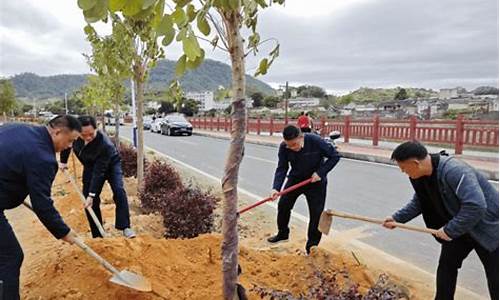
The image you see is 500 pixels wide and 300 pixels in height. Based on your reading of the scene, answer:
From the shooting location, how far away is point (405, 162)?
2.75 meters

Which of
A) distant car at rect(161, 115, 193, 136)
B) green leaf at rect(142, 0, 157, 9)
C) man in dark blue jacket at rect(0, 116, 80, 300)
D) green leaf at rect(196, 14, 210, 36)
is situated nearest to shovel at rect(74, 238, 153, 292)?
man in dark blue jacket at rect(0, 116, 80, 300)

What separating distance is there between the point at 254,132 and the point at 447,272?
25.6 metres

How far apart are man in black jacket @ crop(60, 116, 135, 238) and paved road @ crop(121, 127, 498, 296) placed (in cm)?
285

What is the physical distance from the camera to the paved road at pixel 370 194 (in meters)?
4.62

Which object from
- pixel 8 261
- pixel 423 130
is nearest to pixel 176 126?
pixel 423 130

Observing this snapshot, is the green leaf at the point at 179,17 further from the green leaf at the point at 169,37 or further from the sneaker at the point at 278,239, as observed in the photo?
the sneaker at the point at 278,239

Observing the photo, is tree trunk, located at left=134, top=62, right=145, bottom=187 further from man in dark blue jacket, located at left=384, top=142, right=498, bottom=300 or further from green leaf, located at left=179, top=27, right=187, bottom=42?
green leaf, located at left=179, top=27, right=187, bottom=42

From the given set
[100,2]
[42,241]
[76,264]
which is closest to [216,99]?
[100,2]

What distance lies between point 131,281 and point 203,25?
6.76 feet

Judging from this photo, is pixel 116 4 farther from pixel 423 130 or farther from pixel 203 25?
pixel 423 130

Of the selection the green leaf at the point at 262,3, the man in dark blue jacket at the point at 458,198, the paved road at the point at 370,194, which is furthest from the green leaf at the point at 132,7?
the paved road at the point at 370,194

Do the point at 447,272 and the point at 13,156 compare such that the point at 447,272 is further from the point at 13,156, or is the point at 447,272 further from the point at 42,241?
the point at 42,241

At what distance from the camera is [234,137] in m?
2.72

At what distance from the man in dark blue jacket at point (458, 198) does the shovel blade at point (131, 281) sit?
1982mm
